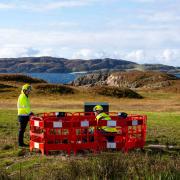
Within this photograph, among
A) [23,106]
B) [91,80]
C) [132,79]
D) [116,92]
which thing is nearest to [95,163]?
[23,106]

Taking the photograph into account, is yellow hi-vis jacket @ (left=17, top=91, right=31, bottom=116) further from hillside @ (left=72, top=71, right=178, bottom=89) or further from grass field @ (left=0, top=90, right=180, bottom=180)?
hillside @ (left=72, top=71, right=178, bottom=89)

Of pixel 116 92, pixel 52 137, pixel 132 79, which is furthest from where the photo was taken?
pixel 132 79

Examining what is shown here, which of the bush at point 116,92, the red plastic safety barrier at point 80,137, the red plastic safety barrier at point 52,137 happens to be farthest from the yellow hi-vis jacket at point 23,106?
the bush at point 116,92

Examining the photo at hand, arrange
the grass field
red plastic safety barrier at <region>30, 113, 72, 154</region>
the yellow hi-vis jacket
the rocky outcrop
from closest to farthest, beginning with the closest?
the grass field < red plastic safety barrier at <region>30, 113, 72, 154</region> < the yellow hi-vis jacket < the rocky outcrop

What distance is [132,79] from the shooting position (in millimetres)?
111438

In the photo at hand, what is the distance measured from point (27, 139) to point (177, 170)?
32.9ft

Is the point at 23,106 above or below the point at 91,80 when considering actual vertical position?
below

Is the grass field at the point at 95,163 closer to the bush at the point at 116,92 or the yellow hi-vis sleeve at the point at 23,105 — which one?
the yellow hi-vis sleeve at the point at 23,105

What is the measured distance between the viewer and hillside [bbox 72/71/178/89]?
340 ft

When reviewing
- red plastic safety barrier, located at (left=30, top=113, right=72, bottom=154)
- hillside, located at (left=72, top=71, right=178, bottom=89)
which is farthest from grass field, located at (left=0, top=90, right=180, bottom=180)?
hillside, located at (left=72, top=71, right=178, bottom=89)

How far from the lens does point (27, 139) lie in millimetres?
18875

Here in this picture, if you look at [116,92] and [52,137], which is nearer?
[52,137]

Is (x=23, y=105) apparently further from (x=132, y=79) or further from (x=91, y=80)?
(x=91, y=80)

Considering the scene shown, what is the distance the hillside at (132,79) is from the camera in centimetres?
10376
